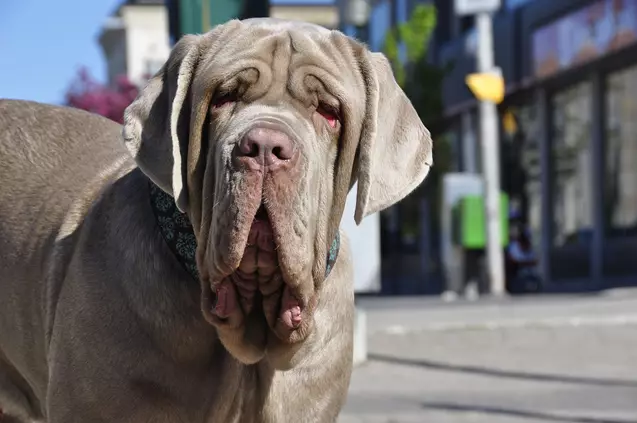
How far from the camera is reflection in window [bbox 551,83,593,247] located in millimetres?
21062

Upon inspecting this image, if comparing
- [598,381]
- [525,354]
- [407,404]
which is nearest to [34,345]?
[407,404]

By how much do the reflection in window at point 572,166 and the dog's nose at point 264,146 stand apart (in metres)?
18.4

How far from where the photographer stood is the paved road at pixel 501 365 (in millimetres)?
7047

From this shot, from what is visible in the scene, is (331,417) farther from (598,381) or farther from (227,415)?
(598,381)

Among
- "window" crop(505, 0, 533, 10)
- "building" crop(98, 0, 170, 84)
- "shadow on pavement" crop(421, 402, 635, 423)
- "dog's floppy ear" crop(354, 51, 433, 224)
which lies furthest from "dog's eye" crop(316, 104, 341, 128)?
"building" crop(98, 0, 170, 84)

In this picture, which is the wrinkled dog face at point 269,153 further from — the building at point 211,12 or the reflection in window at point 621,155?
the reflection in window at point 621,155

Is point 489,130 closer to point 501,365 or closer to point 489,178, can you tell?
point 489,178

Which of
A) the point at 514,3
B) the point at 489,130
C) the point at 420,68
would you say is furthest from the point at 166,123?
the point at 420,68

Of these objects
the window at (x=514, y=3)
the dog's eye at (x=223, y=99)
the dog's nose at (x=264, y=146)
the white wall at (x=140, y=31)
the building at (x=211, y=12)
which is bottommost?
the dog's nose at (x=264, y=146)

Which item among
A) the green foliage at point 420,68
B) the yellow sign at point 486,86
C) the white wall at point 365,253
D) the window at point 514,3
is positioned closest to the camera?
the white wall at point 365,253

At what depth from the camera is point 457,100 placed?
85.6ft

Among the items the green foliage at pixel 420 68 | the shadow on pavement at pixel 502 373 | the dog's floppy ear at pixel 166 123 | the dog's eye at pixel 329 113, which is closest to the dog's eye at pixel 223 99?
the dog's floppy ear at pixel 166 123

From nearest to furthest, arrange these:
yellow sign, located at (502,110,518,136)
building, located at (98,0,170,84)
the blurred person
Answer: the blurred person < yellow sign, located at (502,110,518,136) < building, located at (98,0,170,84)

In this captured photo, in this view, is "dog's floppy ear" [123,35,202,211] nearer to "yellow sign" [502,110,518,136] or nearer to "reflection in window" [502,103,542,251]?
"reflection in window" [502,103,542,251]
